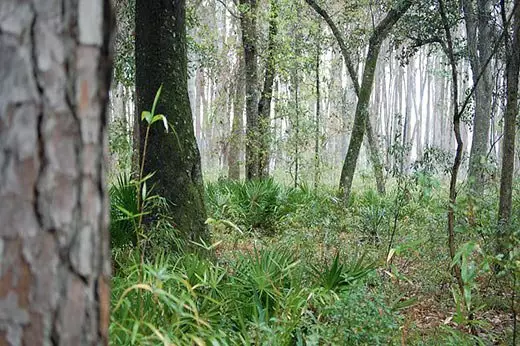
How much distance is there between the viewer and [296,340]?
10.9 feet

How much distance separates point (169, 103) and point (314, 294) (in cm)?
247

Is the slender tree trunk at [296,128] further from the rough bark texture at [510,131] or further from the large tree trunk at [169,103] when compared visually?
the large tree trunk at [169,103]

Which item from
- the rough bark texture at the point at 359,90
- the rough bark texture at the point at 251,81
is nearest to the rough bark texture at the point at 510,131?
the rough bark texture at the point at 359,90

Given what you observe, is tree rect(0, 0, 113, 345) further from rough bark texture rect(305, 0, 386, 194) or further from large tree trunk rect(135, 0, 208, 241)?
rough bark texture rect(305, 0, 386, 194)

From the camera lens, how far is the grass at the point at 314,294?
262 centimetres

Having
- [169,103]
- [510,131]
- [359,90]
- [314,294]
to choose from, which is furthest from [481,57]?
[314,294]

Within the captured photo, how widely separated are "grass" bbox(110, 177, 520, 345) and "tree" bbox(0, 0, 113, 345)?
0.93m

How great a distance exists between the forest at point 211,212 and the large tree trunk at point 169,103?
2 centimetres

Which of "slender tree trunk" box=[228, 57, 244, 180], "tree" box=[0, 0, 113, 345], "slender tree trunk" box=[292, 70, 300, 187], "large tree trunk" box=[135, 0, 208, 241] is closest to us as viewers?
"tree" box=[0, 0, 113, 345]

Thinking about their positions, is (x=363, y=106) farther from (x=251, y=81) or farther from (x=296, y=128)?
(x=296, y=128)

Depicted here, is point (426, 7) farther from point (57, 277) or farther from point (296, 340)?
point (57, 277)

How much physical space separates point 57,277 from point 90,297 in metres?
0.10

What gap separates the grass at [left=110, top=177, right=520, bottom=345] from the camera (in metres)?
2.62

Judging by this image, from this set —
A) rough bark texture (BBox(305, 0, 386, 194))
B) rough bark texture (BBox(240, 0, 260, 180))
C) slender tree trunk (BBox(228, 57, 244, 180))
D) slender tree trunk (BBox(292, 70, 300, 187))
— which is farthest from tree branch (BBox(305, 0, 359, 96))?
slender tree trunk (BBox(228, 57, 244, 180))
